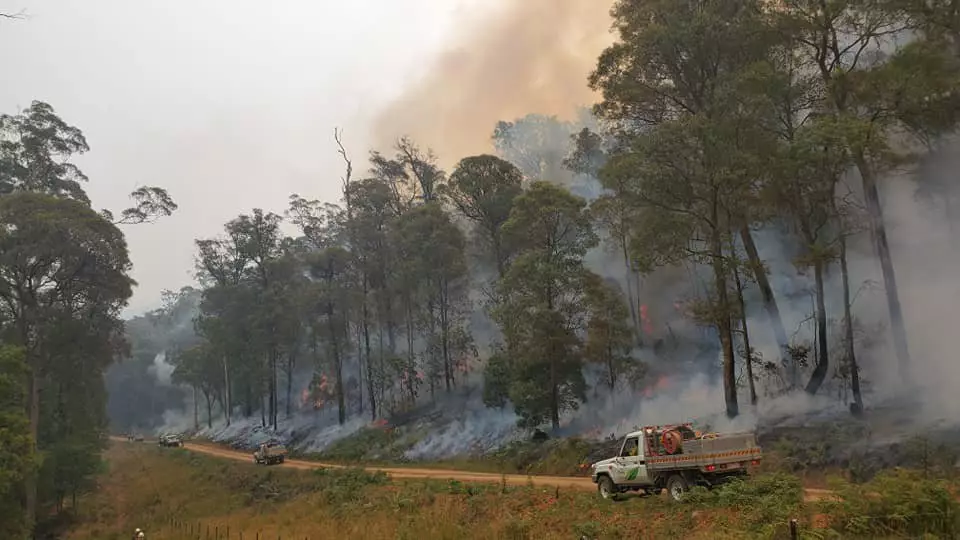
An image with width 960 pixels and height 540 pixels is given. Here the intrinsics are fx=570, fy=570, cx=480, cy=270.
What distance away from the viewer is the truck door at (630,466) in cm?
1619

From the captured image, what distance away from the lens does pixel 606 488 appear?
17484 mm

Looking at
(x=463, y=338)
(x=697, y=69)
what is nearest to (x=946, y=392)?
(x=697, y=69)

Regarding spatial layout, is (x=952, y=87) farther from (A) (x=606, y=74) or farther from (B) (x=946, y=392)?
(A) (x=606, y=74)

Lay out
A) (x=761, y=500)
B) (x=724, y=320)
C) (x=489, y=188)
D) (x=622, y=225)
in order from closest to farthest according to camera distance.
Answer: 1. (x=761, y=500)
2. (x=724, y=320)
3. (x=622, y=225)
4. (x=489, y=188)

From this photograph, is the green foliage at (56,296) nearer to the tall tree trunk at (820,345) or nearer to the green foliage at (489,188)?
the green foliage at (489,188)

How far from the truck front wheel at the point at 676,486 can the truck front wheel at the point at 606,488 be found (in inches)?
80.6

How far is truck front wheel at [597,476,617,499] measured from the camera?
56.3 feet

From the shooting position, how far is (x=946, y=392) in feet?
70.7

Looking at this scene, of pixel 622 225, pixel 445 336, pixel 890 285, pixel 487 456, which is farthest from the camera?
pixel 445 336

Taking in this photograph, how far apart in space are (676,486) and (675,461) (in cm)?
65

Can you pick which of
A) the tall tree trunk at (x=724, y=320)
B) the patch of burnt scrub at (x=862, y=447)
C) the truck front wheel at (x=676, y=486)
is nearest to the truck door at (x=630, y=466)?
the truck front wheel at (x=676, y=486)

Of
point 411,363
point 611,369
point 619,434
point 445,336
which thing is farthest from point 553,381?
point 411,363

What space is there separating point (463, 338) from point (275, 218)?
96.9ft

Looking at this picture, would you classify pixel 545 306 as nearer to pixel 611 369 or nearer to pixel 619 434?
pixel 611 369
